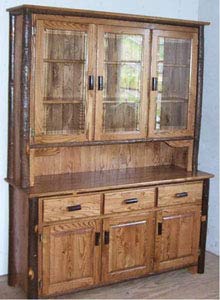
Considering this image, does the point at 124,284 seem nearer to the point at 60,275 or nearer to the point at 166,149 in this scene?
the point at 60,275

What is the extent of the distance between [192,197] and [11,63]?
1.57 meters

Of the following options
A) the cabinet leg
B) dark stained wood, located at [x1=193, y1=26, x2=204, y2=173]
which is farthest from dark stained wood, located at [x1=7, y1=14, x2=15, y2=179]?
the cabinet leg

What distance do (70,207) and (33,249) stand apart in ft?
1.13

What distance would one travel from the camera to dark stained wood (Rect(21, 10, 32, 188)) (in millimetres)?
3055

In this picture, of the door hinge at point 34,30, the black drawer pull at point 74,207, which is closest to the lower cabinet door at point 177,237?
the black drawer pull at point 74,207

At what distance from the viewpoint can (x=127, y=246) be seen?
3479 millimetres

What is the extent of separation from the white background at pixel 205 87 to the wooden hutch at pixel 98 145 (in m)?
0.12

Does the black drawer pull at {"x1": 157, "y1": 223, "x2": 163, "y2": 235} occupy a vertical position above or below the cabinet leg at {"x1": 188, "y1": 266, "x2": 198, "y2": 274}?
above

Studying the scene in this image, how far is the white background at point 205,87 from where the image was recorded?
3.50m

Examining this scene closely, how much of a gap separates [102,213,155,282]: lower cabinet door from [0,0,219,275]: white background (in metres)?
0.74

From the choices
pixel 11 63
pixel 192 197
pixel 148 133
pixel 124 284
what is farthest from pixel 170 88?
pixel 124 284

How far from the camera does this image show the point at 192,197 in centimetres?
369

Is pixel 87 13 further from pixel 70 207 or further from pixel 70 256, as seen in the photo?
pixel 70 256

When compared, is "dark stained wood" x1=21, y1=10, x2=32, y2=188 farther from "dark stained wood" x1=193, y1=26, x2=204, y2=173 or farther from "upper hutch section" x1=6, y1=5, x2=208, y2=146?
"dark stained wood" x1=193, y1=26, x2=204, y2=173
